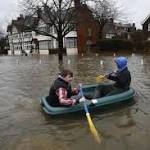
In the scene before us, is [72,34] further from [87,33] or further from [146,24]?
[146,24]

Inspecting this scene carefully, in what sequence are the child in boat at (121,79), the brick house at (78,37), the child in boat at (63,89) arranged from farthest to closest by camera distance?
the brick house at (78,37) < the child in boat at (121,79) < the child in boat at (63,89)

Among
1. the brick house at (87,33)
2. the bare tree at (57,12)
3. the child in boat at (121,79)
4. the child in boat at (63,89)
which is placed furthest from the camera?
the brick house at (87,33)

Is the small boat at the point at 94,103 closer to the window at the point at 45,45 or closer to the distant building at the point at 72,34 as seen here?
the distant building at the point at 72,34

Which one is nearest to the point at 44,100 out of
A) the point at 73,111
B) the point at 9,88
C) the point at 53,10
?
the point at 73,111

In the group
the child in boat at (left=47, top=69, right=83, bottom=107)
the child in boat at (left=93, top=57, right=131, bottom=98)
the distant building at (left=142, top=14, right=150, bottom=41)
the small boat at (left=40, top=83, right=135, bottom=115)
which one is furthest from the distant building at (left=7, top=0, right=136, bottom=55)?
the child in boat at (left=47, top=69, right=83, bottom=107)

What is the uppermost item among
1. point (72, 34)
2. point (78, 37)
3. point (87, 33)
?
point (87, 33)

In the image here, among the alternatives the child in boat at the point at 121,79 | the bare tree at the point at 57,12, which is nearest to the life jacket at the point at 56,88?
the child in boat at the point at 121,79

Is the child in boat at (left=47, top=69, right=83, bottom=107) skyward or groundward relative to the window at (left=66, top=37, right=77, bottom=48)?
groundward

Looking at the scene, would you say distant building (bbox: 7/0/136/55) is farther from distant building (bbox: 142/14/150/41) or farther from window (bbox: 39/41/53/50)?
distant building (bbox: 142/14/150/41)

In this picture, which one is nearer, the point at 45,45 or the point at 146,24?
the point at 146,24

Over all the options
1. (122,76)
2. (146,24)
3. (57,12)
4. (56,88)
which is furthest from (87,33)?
(56,88)

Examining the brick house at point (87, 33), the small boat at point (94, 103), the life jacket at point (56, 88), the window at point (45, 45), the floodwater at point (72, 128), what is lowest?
the floodwater at point (72, 128)

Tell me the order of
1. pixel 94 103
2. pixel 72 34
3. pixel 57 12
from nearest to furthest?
pixel 94 103
pixel 57 12
pixel 72 34

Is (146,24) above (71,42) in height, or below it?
above
